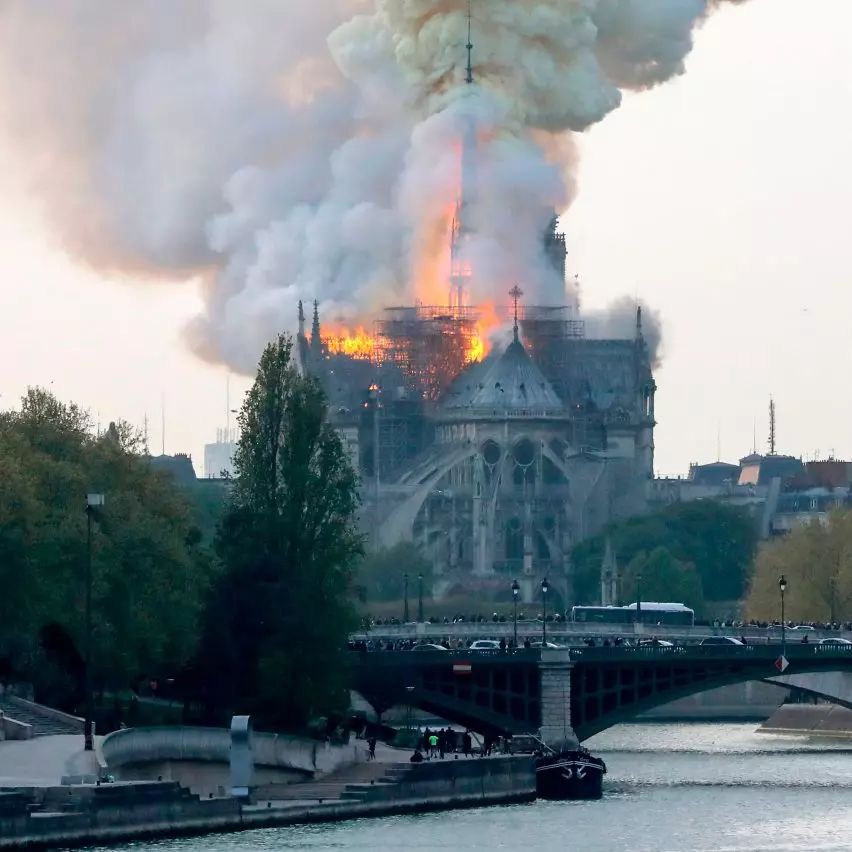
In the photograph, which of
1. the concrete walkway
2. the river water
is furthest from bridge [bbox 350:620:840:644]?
the concrete walkway

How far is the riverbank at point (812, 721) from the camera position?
136375mm

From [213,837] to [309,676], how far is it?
17.6 m

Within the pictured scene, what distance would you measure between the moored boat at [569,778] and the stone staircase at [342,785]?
3.93 m

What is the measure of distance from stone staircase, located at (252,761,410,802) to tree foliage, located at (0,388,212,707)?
5.44m

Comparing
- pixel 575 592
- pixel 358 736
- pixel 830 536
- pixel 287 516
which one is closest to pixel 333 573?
pixel 287 516

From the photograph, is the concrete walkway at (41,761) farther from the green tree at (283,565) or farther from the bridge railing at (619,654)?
the bridge railing at (619,654)

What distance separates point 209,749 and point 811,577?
6878 centimetres

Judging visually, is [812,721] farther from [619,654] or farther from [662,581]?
Answer: [662,581]

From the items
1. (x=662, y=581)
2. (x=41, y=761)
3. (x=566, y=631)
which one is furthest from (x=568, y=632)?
(x=41, y=761)

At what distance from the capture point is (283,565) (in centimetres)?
9919

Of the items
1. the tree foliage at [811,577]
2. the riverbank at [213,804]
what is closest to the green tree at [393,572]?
the tree foliage at [811,577]

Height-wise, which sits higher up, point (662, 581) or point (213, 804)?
point (662, 581)

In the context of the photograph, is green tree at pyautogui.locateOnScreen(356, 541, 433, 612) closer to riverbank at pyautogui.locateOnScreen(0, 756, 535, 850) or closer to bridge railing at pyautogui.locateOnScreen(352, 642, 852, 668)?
bridge railing at pyautogui.locateOnScreen(352, 642, 852, 668)

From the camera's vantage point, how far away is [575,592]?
195m
